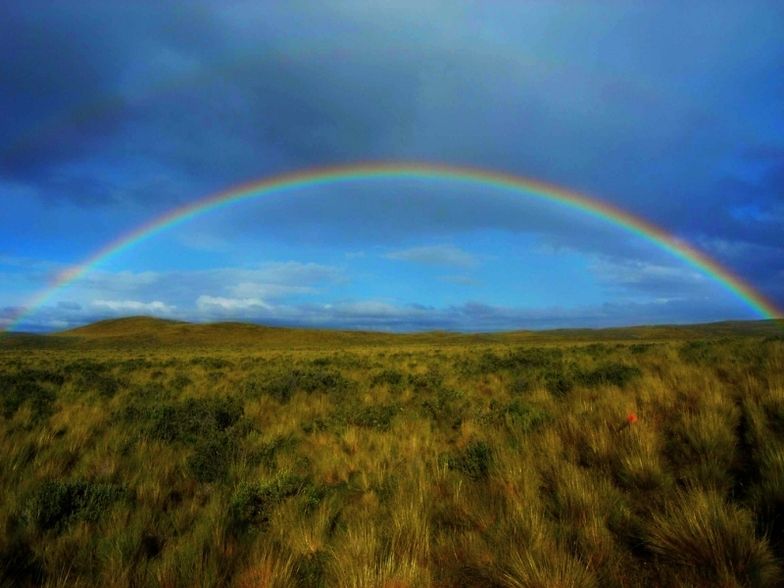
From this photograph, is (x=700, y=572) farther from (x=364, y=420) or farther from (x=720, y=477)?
(x=364, y=420)

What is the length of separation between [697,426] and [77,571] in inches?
259

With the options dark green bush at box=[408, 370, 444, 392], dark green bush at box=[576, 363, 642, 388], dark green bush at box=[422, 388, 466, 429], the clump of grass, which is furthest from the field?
dark green bush at box=[408, 370, 444, 392]

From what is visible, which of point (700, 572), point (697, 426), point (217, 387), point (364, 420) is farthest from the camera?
point (217, 387)

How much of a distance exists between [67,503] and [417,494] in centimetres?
365

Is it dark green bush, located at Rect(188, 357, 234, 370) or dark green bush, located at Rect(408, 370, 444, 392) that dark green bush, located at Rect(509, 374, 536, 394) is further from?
dark green bush, located at Rect(188, 357, 234, 370)

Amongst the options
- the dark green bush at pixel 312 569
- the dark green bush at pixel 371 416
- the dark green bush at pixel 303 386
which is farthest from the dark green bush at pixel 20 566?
the dark green bush at pixel 303 386

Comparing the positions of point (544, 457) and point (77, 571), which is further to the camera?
point (544, 457)

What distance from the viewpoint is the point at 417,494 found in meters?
4.80

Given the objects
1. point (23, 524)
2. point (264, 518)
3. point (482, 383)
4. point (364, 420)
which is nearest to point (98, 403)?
point (364, 420)

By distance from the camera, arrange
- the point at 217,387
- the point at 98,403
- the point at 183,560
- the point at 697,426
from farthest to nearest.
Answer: the point at 217,387, the point at 98,403, the point at 697,426, the point at 183,560

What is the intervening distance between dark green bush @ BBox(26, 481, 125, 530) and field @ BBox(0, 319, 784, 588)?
0.07ft

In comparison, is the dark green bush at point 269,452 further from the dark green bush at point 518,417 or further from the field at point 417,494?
the dark green bush at point 518,417

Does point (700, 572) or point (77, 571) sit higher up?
point (700, 572)

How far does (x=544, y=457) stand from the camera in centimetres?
564
